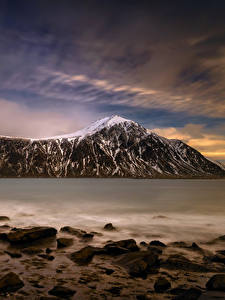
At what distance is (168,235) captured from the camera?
18.0 m

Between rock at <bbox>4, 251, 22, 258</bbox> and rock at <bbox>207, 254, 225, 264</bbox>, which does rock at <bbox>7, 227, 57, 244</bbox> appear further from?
rock at <bbox>207, 254, 225, 264</bbox>

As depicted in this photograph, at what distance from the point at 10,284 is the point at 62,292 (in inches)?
75.4

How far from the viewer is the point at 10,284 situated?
28.9ft

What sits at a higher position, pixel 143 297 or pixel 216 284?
pixel 216 284

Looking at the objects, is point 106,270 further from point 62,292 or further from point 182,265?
point 182,265

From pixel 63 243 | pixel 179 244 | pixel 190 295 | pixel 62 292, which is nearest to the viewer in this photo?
pixel 190 295

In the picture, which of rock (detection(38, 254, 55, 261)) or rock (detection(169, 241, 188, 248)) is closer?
rock (detection(38, 254, 55, 261))

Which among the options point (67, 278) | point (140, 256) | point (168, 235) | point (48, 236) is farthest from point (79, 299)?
point (168, 235)

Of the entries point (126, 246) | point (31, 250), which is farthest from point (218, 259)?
point (31, 250)

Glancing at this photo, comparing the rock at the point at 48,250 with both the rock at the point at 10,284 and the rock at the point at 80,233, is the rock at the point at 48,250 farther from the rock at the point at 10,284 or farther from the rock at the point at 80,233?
the rock at the point at 10,284

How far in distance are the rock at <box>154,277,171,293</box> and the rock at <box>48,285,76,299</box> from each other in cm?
282

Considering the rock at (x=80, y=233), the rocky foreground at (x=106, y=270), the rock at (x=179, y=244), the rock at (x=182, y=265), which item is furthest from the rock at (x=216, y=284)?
the rock at (x=80, y=233)

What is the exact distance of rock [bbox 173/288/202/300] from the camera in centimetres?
786

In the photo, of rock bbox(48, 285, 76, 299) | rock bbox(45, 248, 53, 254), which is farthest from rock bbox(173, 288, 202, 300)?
rock bbox(45, 248, 53, 254)
